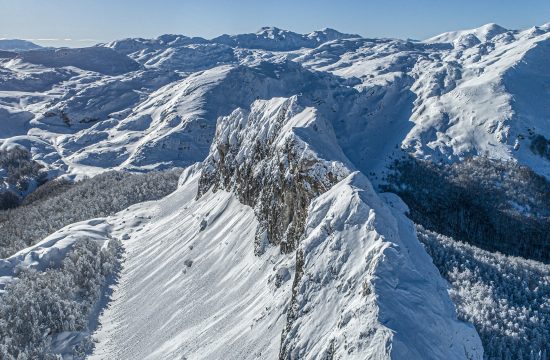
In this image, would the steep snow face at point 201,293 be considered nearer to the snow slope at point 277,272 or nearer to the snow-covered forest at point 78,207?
the snow slope at point 277,272

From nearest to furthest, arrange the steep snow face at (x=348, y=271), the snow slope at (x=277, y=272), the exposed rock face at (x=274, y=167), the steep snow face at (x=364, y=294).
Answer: the steep snow face at (x=364, y=294) < the steep snow face at (x=348, y=271) < the snow slope at (x=277, y=272) < the exposed rock face at (x=274, y=167)

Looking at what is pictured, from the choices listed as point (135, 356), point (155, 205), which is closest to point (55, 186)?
point (155, 205)

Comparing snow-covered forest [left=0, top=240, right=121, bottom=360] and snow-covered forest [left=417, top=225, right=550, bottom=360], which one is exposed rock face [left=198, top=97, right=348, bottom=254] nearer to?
snow-covered forest [left=417, top=225, right=550, bottom=360]

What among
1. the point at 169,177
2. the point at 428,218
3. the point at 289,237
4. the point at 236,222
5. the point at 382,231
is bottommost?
the point at 428,218

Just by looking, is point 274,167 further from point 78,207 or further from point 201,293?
point 78,207

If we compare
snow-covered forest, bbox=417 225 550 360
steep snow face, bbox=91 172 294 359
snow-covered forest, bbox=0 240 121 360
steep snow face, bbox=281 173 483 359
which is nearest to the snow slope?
steep snow face, bbox=281 173 483 359

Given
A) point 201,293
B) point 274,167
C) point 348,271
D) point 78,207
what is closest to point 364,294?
point 348,271

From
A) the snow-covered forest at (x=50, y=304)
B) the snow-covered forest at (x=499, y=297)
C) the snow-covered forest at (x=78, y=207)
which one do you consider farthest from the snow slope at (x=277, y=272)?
the snow-covered forest at (x=78, y=207)

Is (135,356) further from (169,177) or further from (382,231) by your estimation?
(169,177)
